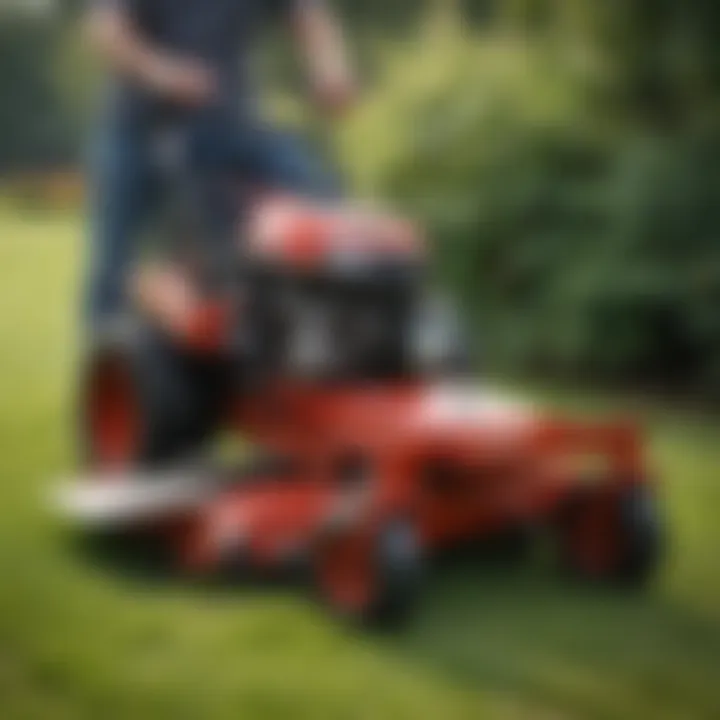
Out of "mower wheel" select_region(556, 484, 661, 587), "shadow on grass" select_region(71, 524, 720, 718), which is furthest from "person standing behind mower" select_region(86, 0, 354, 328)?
"mower wheel" select_region(556, 484, 661, 587)

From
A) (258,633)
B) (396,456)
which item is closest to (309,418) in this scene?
(396,456)

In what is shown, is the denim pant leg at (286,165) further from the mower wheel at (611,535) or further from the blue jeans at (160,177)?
the mower wheel at (611,535)

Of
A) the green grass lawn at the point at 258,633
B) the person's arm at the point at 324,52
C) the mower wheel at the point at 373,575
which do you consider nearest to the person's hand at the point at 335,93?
the person's arm at the point at 324,52

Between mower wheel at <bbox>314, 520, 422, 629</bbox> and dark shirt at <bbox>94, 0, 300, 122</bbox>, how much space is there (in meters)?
0.37

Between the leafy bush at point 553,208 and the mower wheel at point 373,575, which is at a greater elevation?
the leafy bush at point 553,208

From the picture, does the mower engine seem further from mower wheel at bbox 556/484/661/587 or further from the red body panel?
mower wheel at bbox 556/484/661/587

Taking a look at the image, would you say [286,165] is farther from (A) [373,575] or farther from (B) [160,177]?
(A) [373,575]

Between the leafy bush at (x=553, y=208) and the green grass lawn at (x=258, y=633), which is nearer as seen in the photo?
the green grass lawn at (x=258, y=633)

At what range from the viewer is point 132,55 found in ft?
5.27

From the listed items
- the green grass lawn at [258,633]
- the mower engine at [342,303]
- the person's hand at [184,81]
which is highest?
the person's hand at [184,81]

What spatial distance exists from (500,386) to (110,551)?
0.35 metres

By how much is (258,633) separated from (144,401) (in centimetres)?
21

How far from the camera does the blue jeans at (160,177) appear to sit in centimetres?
162

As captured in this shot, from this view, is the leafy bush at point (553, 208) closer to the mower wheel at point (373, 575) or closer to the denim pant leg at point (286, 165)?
the denim pant leg at point (286, 165)
